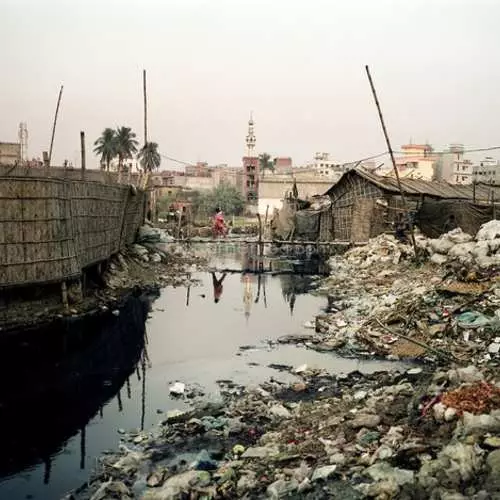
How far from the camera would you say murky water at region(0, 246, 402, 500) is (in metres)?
6.38

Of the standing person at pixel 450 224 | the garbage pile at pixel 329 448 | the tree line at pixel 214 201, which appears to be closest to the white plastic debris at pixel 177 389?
the garbage pile at pixel 329 448

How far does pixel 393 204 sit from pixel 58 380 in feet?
55.0

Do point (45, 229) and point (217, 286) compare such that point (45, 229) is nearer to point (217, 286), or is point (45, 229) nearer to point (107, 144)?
point (217, 286)

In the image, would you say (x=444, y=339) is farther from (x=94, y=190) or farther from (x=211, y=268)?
(x=211, y=268)

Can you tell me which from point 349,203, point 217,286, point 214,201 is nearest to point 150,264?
point 217,286

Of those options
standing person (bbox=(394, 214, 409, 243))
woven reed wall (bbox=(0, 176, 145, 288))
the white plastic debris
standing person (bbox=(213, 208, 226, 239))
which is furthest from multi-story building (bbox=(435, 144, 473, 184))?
the white plastic debris

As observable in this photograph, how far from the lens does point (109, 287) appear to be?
15141 millimetres

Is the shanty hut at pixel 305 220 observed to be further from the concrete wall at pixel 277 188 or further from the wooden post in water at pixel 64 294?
the concrete wall at pixel 277 188

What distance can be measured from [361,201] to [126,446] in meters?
19.0

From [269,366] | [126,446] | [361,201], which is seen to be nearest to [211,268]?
[361,201]

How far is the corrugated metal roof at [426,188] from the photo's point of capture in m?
22.4

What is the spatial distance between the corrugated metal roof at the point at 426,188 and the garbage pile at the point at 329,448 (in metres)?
15.9

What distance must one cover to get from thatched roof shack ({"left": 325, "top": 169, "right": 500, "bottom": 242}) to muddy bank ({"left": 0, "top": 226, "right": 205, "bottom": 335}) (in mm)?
6982

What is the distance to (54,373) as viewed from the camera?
9.02 metres
